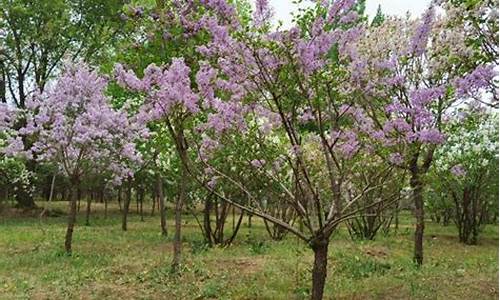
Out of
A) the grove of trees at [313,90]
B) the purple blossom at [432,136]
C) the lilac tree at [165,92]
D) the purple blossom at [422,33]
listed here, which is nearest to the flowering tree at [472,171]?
the grove of trees at [313,90]

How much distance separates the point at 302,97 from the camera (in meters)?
6.43

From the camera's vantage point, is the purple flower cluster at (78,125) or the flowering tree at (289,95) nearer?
the flowering tree at (289,95)

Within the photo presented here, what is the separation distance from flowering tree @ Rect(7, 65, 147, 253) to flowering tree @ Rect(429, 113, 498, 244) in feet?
27.5

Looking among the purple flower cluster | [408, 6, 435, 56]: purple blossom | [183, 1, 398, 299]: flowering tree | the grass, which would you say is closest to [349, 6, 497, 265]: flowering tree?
[408, 6, 435, 56]: purple blossom

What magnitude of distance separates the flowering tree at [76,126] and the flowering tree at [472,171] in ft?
27.5

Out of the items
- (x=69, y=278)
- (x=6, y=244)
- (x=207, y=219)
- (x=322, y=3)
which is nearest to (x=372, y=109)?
(x=322, y=3)

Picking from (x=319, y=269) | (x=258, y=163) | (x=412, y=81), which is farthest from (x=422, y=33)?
(x=319, y=269)

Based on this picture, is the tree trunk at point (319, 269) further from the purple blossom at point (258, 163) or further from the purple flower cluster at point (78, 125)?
the purple flower cluster at point (78, 125)

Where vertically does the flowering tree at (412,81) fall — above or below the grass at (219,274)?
above

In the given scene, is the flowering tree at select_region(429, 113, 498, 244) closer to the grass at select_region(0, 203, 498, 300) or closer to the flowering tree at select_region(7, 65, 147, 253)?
the grass at select_region(0, 203, 498, 300)

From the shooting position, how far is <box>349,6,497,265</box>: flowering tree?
243 inches

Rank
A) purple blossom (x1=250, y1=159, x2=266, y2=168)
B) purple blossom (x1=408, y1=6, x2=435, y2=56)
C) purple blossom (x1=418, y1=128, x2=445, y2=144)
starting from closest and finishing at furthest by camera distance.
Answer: purple blossom (x1=418, y1=128, x2=445, y2=144), purple blossom (x1=408, y1=6, x2=435, y2=56), purple blossom (x1=250, y1=159, x2=266, y2=168)

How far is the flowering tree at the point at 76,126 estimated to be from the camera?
13078 millimetres

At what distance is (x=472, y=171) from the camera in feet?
63.4
